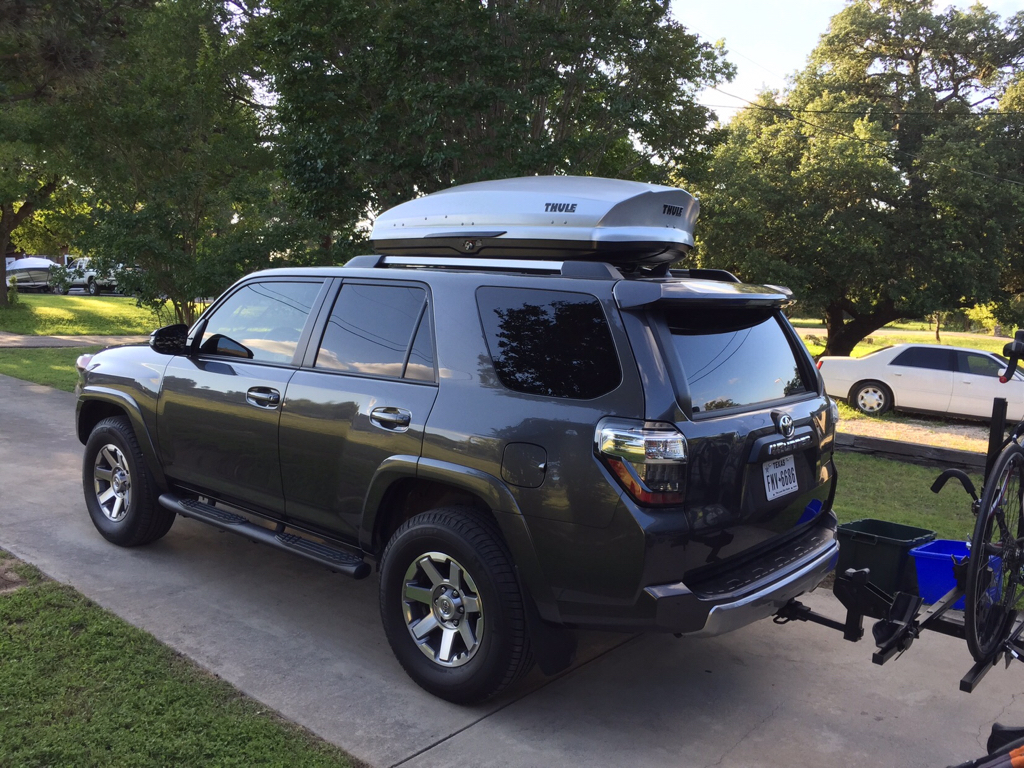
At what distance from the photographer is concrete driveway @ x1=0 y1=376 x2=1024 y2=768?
348cm

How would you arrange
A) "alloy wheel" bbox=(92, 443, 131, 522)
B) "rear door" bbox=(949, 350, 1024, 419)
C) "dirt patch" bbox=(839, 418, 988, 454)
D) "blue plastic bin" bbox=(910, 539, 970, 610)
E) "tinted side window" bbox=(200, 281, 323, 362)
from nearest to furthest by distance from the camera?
"blue plastic bin" bbox=(910, 539, 970, 610), "tinted side window" bbox=(200, 281, 323, 362), "alloy wheel" bbox=(92, 443, 131, 522), "dirt patch" bbox=(839, 418, 988, 454), "rear door" bbox=(949, 350, 1024, 419)

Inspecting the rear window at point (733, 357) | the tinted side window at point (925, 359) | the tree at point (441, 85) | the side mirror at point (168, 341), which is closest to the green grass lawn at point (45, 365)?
the tree at point (441, 85)

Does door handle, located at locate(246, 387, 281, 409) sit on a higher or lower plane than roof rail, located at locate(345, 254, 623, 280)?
lower

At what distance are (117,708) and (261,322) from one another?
7.28 feet

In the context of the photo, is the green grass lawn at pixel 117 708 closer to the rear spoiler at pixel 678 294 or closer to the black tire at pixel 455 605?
the black tire at pixel 455 605

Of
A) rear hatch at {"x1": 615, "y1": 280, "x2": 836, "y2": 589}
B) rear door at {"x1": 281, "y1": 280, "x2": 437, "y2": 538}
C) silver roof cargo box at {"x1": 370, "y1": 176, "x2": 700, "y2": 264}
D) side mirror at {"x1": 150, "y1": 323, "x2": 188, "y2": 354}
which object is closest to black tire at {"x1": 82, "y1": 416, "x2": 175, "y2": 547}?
side mirror at {"x1": 150, "y1": 323, "x2": 188, "y2": 354}

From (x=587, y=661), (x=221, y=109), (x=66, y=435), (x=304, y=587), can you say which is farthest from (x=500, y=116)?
(x=587, y=661)

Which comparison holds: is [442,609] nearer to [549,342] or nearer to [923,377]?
[549,342]

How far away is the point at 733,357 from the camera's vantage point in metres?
3.77

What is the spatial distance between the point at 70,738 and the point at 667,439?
2.60m

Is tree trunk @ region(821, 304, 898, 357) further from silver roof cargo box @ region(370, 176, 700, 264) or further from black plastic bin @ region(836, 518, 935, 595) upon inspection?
silver roof cargo box @ region(370, 176, 700, 264)

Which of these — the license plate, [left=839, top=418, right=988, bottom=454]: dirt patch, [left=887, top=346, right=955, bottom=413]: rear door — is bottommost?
[left=839, top=418, right=988, bottom=454]: dirt patch

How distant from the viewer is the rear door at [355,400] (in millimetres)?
3994

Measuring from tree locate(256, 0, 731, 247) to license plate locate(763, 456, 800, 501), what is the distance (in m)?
6.70
